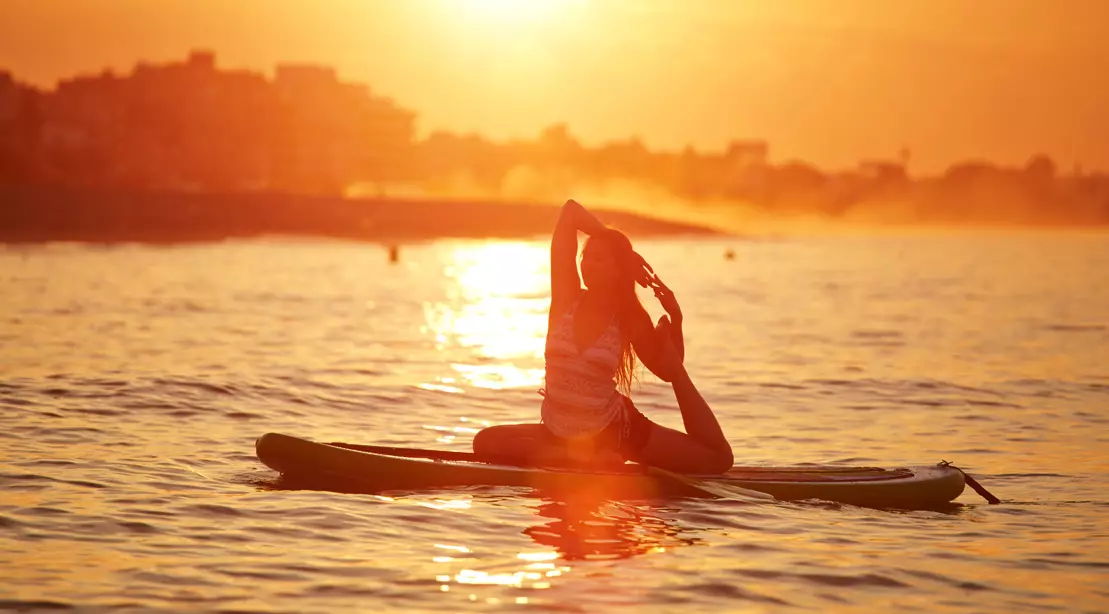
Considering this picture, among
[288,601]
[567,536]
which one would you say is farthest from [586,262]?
[288,601]

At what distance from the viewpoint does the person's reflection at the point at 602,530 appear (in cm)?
865

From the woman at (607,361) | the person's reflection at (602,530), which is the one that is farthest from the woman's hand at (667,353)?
the person's reflection at (602,530)

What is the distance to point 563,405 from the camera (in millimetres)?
9258

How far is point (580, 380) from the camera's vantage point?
9.02m

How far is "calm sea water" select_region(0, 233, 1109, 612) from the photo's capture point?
772 centimetres

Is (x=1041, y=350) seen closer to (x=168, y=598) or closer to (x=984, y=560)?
(x=984, y=560)

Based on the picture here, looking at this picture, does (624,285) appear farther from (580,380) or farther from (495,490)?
(495,490)

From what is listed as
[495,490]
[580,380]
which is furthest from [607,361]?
[495,490]

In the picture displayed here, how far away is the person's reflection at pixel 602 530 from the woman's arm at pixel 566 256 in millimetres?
1583

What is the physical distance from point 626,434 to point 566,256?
Answer: 58.0 inches

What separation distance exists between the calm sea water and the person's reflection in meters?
0.03

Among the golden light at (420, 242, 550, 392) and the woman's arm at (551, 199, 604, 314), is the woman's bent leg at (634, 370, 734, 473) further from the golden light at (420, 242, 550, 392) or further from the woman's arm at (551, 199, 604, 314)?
the golden light at (420, 242, 550, 392)

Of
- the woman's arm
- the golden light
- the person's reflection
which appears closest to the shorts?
the person's reflection

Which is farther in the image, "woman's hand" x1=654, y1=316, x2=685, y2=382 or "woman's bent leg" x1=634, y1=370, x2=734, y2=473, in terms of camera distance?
"woman's bent leg" x1=634, y1=370, x2=734, y2=473
